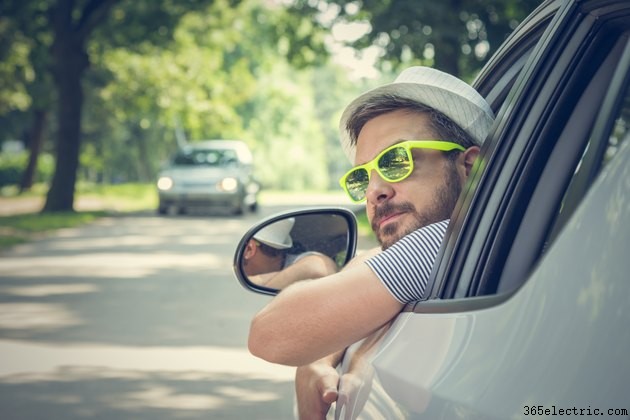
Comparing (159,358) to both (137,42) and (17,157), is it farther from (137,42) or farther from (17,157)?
(17,157)

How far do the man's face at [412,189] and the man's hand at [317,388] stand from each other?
38 cm

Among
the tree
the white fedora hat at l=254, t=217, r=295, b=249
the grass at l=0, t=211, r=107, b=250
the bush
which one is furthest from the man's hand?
the bush

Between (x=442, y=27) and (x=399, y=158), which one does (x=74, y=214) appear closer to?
(x=442, y=27)

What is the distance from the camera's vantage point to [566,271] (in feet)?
4.49

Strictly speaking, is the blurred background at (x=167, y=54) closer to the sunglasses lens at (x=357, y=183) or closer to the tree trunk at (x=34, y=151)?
the tree trunk at (x=34, y=151)

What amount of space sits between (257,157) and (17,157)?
2327 centimetres

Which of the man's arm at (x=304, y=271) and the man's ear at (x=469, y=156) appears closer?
the man's ear at (x=469, y=156)

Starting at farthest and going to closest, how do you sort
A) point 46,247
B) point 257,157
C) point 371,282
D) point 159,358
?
point 257,157 < point 46,247 < point 159,358 < point 371,282

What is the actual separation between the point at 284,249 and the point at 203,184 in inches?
917

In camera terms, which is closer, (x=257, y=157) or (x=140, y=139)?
(x=140, y=139)

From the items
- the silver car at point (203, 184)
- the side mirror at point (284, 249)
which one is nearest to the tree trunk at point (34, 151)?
the silver car at point (203, 184)

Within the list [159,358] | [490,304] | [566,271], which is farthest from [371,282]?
[159,358]

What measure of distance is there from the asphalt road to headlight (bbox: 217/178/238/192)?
33.6 feet

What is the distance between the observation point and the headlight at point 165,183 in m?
26.2
